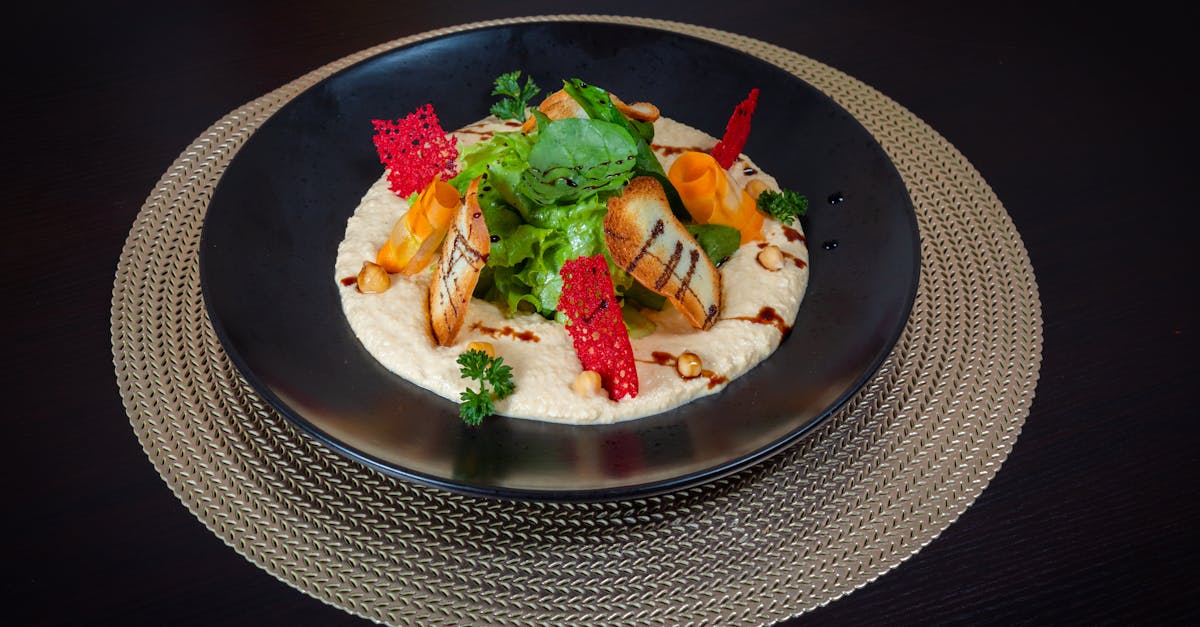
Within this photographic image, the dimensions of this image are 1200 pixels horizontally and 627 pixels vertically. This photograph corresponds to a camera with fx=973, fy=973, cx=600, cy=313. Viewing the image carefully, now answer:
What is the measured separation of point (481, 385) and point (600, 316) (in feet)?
1.36

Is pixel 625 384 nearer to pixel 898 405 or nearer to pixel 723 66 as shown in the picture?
pixel 898 405

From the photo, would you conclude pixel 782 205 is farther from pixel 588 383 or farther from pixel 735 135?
pixel 588 383

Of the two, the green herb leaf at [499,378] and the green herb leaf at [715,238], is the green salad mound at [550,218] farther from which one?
the green herb leaf at [499,378]

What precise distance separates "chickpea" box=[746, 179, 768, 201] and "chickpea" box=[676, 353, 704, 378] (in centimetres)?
90

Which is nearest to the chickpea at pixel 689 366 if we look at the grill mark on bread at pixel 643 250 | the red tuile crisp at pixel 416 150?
the grill mark on bread at pixel 643 250

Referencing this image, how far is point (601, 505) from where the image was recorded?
9.63ft

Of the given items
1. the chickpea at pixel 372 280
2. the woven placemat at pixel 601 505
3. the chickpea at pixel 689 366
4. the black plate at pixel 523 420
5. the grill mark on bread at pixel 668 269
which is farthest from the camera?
the chickpea at pixel 372 280

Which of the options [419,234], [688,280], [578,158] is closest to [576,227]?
[578,158]

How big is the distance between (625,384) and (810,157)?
1.41 m

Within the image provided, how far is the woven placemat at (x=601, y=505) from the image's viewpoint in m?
2.70

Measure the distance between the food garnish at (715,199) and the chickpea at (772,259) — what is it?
14cm

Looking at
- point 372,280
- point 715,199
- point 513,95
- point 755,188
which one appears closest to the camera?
point 372,280

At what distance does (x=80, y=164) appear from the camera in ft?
13.7

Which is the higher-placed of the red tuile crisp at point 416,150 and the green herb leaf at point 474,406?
the red tuile crisp at point 416,150
